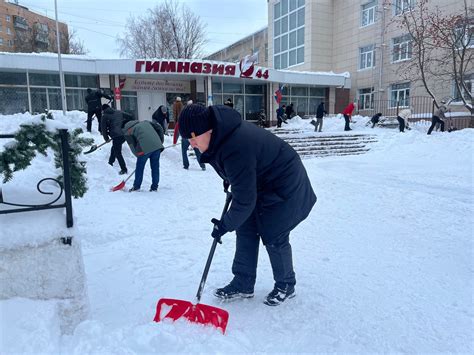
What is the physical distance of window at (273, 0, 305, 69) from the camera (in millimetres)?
28297

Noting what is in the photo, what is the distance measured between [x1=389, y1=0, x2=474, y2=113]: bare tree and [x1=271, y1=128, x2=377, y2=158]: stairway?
19.2ft

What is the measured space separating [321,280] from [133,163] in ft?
23.0

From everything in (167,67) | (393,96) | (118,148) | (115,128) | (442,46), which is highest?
(442,46)

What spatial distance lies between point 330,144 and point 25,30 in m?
47.7

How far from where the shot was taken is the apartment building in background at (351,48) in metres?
21.8

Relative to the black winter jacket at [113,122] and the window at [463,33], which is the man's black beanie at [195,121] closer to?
the black winter jacket at [113,122]

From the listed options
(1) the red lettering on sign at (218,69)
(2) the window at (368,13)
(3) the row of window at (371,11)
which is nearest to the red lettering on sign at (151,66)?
(1) the red lettering on sign at (218,69)

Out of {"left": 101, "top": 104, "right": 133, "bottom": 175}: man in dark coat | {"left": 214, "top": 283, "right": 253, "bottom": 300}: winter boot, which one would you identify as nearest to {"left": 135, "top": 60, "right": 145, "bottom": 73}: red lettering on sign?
{"left": 101, "top": 104, "right": 133, "bottom": 175}: man in dark coat

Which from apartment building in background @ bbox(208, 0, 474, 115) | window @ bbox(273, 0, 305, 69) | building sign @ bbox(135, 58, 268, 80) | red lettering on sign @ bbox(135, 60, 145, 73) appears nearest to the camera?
red lettering on sign @ bbox(135, 60, 145, 73)

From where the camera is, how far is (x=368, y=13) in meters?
24.9

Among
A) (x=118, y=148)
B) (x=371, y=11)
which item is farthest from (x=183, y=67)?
(x=371, y=11)

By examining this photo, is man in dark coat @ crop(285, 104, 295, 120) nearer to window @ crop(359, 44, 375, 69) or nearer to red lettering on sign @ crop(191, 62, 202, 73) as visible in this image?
red lettering on sign @ crop(191, 62, 202, 73)

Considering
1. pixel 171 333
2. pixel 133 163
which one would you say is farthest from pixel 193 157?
pixel 171 333

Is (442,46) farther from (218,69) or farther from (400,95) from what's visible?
(218,69)
